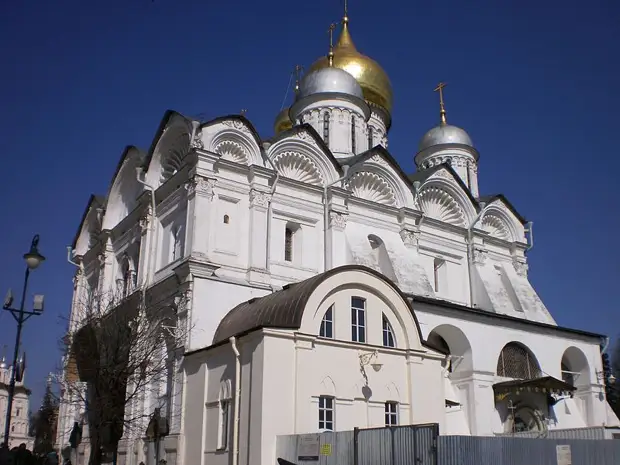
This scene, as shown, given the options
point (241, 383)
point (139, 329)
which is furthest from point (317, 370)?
point (139, 329)

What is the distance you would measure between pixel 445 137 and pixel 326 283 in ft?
65.9

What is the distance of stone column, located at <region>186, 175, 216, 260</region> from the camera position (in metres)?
20.3

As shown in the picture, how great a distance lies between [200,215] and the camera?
811 inches

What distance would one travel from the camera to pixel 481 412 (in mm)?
23047

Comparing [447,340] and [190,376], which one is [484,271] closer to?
[447,340]

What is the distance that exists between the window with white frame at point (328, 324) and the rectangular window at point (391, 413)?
7.76 feet

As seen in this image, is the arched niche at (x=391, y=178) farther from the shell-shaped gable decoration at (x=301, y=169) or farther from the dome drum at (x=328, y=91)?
the dome drum at (x=328, y=91)

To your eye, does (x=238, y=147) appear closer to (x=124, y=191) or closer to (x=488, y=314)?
(x=124, y=191)

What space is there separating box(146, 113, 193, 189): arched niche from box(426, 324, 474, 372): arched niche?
34.4ft

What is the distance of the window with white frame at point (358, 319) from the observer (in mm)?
17203

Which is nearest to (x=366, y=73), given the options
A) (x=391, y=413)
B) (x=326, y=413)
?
(x=391, y=413)

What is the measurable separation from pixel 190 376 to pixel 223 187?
6177mm

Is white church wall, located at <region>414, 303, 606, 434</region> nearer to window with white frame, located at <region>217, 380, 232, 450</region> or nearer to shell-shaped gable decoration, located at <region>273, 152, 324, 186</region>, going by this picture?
shell-shaped gable decoration, located at <region>273, 152, 324, 186</region>

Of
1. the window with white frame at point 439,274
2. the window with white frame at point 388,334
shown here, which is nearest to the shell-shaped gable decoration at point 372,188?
the window with white frame at point 439,274
